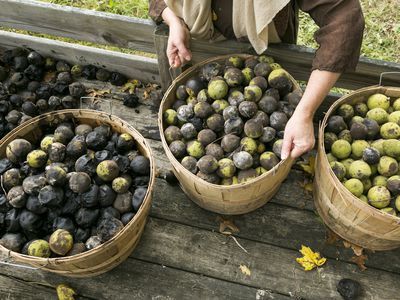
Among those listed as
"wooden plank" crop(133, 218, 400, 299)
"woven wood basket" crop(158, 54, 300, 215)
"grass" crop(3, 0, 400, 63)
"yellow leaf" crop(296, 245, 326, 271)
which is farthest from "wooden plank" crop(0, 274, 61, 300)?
"grass" crop(3, 0, 400, 63)

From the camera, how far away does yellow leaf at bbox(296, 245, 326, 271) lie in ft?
8.11

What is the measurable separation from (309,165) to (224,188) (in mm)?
949

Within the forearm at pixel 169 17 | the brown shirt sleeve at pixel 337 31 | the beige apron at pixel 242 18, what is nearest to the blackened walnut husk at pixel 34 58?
the forearm at pixel 169 17

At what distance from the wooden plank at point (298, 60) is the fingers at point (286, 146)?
764mm

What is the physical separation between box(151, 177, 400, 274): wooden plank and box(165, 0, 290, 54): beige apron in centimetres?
107

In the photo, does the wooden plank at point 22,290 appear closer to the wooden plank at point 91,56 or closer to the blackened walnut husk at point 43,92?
the blackened walnut husk at point 43,92

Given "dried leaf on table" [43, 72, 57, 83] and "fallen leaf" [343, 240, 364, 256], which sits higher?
"dried leaf on table" [43, 72, 57, 83]

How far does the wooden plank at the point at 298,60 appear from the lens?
255 centimetres

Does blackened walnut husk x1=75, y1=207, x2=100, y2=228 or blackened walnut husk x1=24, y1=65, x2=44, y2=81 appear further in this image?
blackened walnut husk x1=24, y1=65, x2=44, y2=81

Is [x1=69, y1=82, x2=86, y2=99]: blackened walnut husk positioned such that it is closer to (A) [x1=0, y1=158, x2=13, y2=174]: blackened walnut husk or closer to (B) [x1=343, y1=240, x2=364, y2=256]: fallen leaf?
(A) [x1=0, y1=158, x2=13, y2=174]: blackened walnut husk

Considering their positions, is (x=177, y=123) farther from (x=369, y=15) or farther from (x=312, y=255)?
(x=369, y=15)

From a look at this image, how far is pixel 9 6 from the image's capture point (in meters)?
3.01

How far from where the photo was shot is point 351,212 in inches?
86.8

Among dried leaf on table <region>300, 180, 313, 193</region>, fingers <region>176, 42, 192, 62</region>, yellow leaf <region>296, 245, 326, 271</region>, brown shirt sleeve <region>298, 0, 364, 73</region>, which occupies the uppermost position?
brown shirt sleeve <region>298, 0, 364, 73</region>
